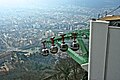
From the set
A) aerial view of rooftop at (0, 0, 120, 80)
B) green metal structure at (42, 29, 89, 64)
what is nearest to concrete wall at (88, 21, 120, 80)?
aerial view of rooftop at (0, 0, 120, 80)

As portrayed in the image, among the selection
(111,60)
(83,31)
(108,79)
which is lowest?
(108,79)

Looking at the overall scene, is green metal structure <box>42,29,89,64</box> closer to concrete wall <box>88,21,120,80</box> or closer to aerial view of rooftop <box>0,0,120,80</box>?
aerial view of rooftop <box>0,0,120,80</box>

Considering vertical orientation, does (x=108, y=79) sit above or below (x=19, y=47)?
above

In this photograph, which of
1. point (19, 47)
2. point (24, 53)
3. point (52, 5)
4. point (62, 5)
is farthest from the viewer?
point (52, 5)

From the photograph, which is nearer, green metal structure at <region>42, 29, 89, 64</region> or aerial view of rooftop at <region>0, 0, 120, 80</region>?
aerial view of rooftop at <region>0, 0, 120, 80</region>

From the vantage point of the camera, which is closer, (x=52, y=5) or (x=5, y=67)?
(x=5, y=67)

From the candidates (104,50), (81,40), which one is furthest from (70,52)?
(104,50)

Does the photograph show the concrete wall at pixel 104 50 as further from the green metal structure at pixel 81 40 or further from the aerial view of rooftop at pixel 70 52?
the green metal structure at pixel 81 40

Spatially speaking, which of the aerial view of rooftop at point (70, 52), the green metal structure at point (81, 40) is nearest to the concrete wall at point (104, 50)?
the aerial view of rooftop at point (70, 52)

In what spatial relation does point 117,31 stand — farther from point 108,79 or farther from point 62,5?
point 62,5

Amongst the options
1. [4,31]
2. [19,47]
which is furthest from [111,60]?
[4,31]

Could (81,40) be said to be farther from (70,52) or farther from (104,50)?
(104,50)
